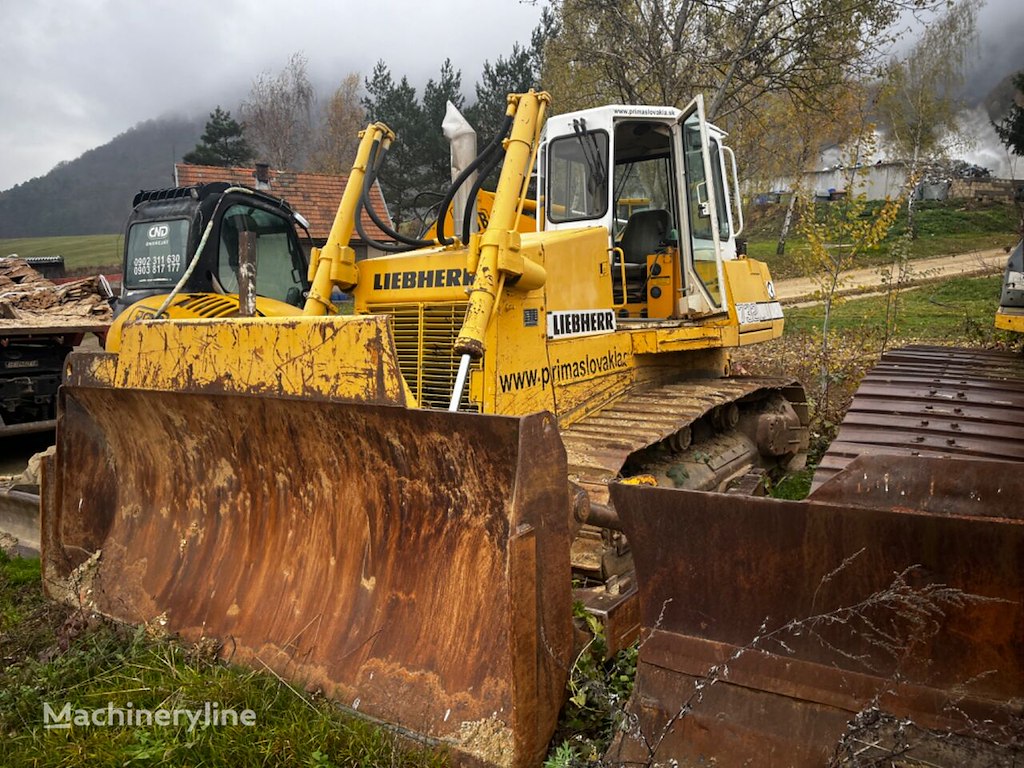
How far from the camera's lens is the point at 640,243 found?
19.9ft

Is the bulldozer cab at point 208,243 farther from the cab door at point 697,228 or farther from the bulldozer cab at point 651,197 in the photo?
the cab door at point 697,228

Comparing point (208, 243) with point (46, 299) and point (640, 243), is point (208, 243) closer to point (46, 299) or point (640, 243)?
point (46, 299)

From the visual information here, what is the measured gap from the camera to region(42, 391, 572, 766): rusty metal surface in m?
2.66

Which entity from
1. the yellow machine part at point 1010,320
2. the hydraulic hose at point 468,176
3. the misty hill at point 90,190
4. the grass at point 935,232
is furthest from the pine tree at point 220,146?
the yellow machine part at point 1010,320

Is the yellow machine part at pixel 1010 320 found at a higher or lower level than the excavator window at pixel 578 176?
lower

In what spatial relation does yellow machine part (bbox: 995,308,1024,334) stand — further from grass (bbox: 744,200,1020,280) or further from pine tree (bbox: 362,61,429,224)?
pine tree (bbox: 362,61,429,224)

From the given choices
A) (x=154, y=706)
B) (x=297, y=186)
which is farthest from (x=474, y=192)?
(x=297, y=186)

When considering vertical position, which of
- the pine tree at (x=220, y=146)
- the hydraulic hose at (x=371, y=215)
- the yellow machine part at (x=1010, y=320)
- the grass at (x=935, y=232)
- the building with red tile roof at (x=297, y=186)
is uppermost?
the pine tree at (x=220, y=146)

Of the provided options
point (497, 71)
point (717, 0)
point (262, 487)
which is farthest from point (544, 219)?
point (497, 71)

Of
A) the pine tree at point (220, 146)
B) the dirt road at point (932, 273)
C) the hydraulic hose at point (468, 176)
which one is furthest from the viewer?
the pine tree at point (220, 146)

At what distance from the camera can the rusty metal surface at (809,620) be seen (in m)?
2.23

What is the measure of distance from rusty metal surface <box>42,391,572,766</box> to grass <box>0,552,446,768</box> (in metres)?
0.11

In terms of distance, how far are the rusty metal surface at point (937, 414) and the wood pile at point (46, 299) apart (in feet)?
29.2

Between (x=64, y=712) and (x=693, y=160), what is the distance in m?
4.88
